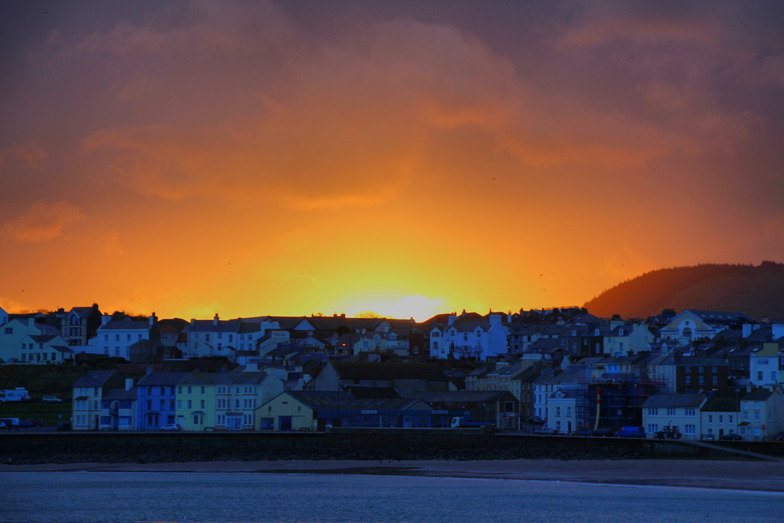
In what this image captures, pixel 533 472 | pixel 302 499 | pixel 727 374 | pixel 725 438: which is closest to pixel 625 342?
pixel 727 374

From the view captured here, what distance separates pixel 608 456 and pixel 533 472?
320 inches

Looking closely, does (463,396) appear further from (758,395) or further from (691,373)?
(758,395)

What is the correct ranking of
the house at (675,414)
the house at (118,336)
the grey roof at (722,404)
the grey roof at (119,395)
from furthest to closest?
the house at (118,336), the grey roof at (119,395), the house at (675,414), the grey roof at (722,404)

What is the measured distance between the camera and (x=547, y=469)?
72312mm

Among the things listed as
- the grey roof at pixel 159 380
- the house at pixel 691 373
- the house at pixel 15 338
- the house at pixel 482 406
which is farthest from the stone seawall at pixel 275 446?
the house at pixel 15 338

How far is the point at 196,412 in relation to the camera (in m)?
105

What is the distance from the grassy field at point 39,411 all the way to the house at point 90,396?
163 centimetres

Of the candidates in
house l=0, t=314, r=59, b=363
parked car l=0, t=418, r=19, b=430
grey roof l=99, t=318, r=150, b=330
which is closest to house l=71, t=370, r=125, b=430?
parked car l=0, t=418, r=19, b=430

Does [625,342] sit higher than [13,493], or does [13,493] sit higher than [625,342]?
[625,342]

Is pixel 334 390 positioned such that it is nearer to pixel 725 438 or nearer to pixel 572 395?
pixel 572 395

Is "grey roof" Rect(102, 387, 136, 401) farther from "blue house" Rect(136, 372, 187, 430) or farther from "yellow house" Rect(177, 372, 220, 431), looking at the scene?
"yellow house" Rect(177, 372, 220, 431)

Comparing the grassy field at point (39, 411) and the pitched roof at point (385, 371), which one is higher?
the pitched roof at point (385, 371)

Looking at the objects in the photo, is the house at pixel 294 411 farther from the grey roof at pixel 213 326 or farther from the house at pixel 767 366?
the grey roof at pixel 213 326

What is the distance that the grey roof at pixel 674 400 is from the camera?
8939 cm
